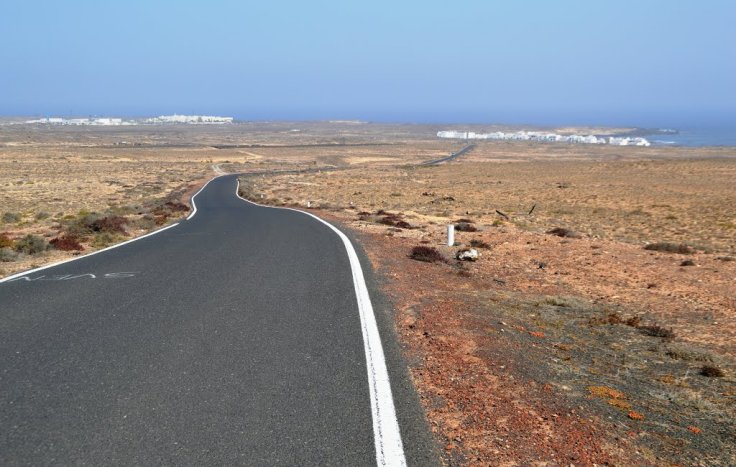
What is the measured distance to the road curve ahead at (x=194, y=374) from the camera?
4375mm

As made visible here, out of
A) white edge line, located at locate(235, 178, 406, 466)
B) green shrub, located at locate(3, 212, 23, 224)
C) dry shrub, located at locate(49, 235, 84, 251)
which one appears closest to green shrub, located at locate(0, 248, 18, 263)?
dry shrub, located at locate(49, 235, 84, 251)

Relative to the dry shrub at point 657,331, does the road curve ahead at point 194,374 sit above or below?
above

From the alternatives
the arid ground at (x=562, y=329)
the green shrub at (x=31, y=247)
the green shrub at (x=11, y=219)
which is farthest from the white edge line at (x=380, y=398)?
the green shrub at (x=11, y=219)

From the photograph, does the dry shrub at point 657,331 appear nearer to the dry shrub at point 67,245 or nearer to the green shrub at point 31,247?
the dry shrub at point 67,245

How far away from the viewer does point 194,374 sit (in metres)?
5.77

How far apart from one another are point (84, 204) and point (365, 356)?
37015mm

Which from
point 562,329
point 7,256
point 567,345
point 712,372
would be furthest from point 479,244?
point 7,256

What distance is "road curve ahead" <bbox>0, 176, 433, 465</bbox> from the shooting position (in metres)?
4.38

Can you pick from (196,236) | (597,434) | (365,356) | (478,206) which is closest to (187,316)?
(365,356)

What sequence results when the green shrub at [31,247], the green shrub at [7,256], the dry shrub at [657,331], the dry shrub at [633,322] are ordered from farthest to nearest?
the green shrub at [31,247] → the green shrub at [7,256] → the dry shrub at [633,322] → the dry shrub at [657,331]

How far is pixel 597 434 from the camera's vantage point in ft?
15.8

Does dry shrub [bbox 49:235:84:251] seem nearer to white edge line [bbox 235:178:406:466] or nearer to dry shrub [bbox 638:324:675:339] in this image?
white edge line [bbox 235:178:406:466]

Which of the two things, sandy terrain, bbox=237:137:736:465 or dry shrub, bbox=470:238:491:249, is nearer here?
sandy terrain, bbox=237:137:736:465

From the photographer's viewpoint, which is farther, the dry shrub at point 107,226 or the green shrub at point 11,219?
the green shrub at point 11,219
